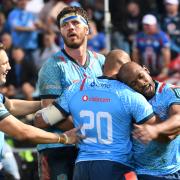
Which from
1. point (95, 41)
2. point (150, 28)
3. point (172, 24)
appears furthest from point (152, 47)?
point (95, 41)

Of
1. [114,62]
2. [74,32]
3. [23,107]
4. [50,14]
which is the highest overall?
[74,32]

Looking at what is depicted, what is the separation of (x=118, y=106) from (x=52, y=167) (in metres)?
1.47

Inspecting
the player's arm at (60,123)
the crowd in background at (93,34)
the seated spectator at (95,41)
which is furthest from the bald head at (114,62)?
the seated spectator at (95,41)

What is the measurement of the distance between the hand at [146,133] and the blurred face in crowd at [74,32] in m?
1.74

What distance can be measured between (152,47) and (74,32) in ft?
20.9

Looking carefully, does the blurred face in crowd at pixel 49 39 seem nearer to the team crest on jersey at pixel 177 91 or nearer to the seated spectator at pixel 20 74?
the seated spectator at pixel 20 74

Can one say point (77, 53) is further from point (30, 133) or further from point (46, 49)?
point (46, 49)

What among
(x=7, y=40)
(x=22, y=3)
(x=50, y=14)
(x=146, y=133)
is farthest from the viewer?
(x=22, y=3)

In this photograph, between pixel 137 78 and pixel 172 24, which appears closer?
pixel 137 78

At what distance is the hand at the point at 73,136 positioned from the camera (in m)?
6.99

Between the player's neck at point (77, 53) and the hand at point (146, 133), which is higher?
the player's neck at point (77, 53)

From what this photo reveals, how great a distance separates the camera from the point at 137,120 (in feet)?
22.5

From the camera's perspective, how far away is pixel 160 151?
23.5ft

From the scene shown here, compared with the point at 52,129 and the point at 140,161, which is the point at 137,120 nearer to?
the point at 140,161
